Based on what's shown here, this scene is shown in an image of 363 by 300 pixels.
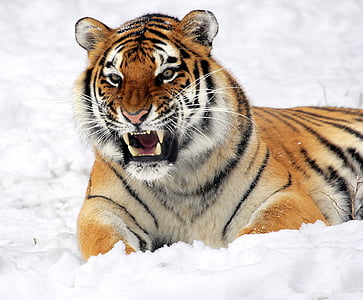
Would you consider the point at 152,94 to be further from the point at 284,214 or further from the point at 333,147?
the point at 333,147

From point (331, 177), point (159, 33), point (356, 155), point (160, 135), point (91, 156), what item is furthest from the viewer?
point (91, 156)

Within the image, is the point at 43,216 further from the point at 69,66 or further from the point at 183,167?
the point at 69,66

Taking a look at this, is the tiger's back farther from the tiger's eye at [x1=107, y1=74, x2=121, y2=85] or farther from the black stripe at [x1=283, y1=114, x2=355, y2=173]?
the tiger's eye at [x1=107, y1=74, x2=121, y2=85]

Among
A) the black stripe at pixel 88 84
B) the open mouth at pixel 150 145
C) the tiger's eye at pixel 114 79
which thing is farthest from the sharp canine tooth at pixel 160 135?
the black stripe at pixel 88 84

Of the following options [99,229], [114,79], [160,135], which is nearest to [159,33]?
[114,79]

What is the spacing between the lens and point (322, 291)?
132cm

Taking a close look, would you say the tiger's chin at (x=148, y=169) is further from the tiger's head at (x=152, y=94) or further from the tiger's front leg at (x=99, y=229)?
the tiger's front leg at (x=99, y=229)

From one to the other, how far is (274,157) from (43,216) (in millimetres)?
1309

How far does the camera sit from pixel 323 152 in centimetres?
276

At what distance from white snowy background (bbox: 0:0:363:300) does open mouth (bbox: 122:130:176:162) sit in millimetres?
318

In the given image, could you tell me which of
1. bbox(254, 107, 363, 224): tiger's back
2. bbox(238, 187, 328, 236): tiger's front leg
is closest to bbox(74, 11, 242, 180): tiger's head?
bbox(238, 187, 328, 236): tiger's front leg

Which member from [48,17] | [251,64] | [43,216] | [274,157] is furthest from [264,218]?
[48,17]

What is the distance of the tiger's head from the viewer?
1904mm

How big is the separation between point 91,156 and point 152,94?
180 centimetres
